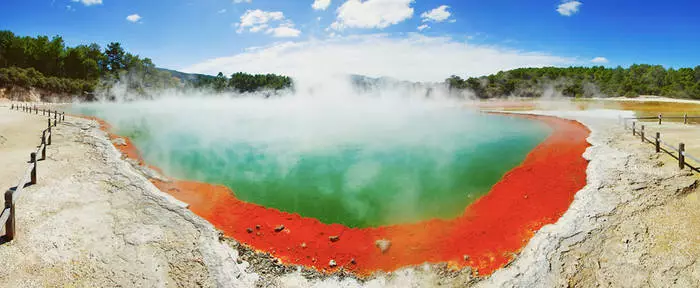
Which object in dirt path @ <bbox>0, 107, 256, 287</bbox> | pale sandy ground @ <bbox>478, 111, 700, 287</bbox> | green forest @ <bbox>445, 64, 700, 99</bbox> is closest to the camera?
dirt path @ <bbox>0, 107, 256, 287</bbox>

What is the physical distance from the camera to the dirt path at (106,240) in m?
5.23

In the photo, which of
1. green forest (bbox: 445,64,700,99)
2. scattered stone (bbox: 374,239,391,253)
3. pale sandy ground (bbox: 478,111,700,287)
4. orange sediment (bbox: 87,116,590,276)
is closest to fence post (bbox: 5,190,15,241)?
orange sediment (bbox: 87,116,590,276)

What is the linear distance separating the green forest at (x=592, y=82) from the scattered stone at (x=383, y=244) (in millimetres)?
69589

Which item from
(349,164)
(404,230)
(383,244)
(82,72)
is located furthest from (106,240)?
(82,72)

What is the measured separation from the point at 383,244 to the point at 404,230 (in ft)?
3.34

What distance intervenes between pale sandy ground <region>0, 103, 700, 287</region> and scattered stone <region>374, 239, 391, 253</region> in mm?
1036

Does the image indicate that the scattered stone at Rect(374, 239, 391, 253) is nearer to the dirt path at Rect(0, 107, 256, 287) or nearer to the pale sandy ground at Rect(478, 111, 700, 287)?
the pale sandy ground at Rect(478, 111, 700, 287)

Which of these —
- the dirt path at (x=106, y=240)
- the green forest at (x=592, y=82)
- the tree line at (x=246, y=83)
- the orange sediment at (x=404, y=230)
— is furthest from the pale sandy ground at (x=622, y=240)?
the tree line at (x=246, y=83)

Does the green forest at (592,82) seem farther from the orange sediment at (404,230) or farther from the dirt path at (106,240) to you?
the dirt path at (106,240)

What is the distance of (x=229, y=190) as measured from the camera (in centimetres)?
1103

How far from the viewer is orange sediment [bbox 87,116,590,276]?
6875 mm

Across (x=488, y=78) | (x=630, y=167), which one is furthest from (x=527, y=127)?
(x=488, y=78)

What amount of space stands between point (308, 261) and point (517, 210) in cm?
594

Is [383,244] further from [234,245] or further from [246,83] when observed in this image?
[246,83]
